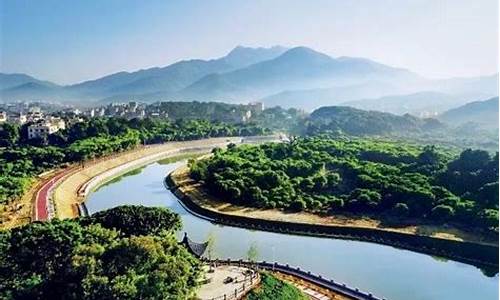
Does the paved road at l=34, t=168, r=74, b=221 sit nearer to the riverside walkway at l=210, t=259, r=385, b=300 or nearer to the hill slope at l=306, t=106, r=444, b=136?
the riverside walkway at l=210, t=259, r=385, b=300

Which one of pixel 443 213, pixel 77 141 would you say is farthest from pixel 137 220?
pixel 77 141

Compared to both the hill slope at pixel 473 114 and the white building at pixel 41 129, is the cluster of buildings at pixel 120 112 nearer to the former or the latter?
the white building at pixel 41 129

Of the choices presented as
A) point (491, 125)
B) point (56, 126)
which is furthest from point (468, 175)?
point (491, 125)

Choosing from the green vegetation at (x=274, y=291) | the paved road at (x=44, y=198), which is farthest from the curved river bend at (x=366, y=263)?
the paved road at (x=44, y=198)

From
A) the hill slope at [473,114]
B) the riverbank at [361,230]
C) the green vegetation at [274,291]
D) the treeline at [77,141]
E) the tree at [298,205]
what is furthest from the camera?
the hill slope at [473,114]

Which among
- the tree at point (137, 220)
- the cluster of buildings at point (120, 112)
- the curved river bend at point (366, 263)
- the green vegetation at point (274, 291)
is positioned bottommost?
the curved river bend at point (366, 263)

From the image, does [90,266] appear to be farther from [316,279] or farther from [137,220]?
[316,279]
